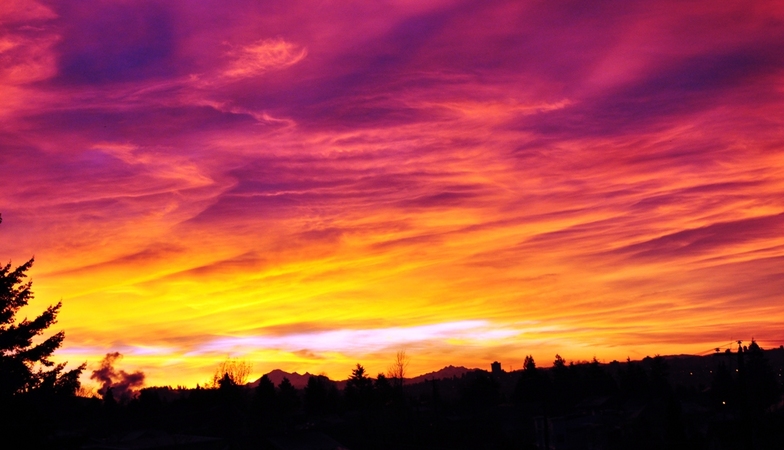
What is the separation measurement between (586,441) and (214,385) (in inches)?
3061

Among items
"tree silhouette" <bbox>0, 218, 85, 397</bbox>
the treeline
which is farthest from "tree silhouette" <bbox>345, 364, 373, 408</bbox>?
"tree silhouette" <bbox>0, 218, 85, 397</bbox>

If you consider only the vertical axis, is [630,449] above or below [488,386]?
below

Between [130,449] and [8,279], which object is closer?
[8,279]

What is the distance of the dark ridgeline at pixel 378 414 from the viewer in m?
27.4

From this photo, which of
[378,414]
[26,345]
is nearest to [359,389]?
[378,414]

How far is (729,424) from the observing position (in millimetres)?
61844

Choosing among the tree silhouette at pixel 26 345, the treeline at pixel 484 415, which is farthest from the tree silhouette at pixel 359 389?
the tree silhouette at pixel 26 345

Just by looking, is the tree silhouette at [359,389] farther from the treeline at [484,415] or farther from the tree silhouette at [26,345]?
the tree silhouette at [26,345]

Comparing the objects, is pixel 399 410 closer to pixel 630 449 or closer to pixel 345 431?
pixel 345 431

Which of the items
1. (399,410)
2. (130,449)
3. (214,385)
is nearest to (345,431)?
(399,410)

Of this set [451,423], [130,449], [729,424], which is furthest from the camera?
[451,423]

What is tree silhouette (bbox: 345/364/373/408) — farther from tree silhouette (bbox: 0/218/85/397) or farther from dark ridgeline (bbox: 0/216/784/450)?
tree silhouette (bbox: 0/218/85/397)

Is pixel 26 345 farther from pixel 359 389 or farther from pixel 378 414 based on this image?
pixel 359 389

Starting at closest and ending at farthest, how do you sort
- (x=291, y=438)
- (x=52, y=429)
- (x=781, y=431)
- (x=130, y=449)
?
(x=52, y=429)
(x=781, y=431)
(x=130, y=449)
(x=291, y=438)
